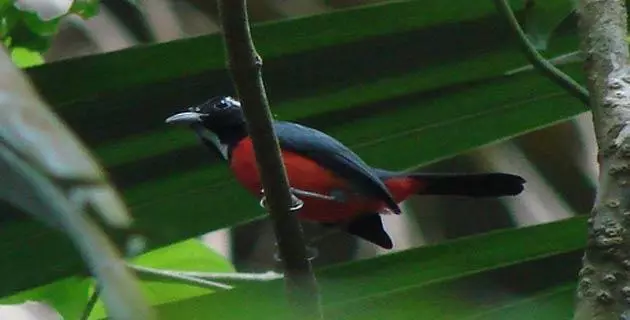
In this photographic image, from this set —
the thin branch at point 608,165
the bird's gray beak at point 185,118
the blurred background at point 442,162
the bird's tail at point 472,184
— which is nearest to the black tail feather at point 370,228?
the bird's tail at point 472,184

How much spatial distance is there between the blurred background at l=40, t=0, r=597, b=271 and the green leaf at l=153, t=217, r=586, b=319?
43.3 inches

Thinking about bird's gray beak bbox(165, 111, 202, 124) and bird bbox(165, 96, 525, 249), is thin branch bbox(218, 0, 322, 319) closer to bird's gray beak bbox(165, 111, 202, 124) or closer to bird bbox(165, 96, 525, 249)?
bird's gray beak bbox(165, 111, 202, 124)

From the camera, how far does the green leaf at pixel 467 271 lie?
55 centimetres

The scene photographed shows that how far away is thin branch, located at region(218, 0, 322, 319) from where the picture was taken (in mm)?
440

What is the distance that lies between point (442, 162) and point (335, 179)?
0.89 meters

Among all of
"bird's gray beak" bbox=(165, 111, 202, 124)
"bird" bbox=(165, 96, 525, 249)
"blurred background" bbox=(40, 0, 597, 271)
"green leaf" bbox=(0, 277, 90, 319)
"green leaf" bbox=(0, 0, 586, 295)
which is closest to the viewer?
"green leaf" bbox=(0, 0, 586, 295)

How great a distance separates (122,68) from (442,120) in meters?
0.27

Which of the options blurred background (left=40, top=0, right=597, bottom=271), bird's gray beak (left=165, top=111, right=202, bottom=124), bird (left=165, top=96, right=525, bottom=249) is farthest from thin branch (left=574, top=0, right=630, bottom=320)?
blurred background (left=40, top=0, right=597, bottom=271)

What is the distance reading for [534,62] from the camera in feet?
2.36

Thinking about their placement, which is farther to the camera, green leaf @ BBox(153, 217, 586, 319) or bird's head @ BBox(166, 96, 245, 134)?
bird's head @ BBox(166, 96, 245, 134)

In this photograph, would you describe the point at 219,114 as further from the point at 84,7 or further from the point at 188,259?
the point at 84,7

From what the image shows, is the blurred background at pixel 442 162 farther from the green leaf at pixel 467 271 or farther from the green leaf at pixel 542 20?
the green leaf at pixel 467 271

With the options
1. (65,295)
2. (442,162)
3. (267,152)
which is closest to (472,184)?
(65,295)

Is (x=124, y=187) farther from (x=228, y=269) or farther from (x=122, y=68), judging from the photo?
(x=228, y=269)
